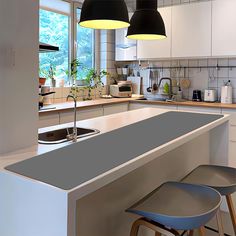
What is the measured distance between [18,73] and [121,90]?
3.47 metres

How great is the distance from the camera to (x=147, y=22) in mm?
2695

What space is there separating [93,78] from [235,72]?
6.81ft

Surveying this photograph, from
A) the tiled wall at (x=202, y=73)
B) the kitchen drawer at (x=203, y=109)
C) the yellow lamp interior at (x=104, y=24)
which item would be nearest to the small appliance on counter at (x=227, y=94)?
the tiled wall at (x=202, y=73)

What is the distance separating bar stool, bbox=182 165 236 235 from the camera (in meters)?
1.94

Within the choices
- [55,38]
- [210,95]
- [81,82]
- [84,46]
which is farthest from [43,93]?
[210,95]

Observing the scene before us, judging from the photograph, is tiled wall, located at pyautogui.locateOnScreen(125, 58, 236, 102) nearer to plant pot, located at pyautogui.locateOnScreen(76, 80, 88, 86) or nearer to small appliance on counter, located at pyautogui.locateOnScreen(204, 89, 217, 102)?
small appliance on counter, located at pyautogui.locateOnScreen(204, 89, 217, 102)

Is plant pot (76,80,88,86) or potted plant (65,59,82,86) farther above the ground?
potted plant (65,59,82,86)

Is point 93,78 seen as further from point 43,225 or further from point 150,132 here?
point 43,225

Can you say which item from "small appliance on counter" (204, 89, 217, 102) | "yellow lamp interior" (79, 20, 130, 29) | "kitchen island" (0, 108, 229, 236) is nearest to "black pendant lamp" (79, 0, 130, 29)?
"yellow lamp interior" (79, 20, 130, 29)

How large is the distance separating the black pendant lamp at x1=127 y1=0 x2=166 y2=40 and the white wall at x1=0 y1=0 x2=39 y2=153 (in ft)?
4.23

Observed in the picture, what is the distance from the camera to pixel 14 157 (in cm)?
143

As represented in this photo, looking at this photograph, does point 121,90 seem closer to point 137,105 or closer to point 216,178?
point 137,105

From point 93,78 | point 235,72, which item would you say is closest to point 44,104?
point 93,78

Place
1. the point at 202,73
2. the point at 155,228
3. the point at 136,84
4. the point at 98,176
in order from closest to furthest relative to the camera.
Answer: the point at 98,176, the point at 155,228, the point at 202,73, the point at 136,84
